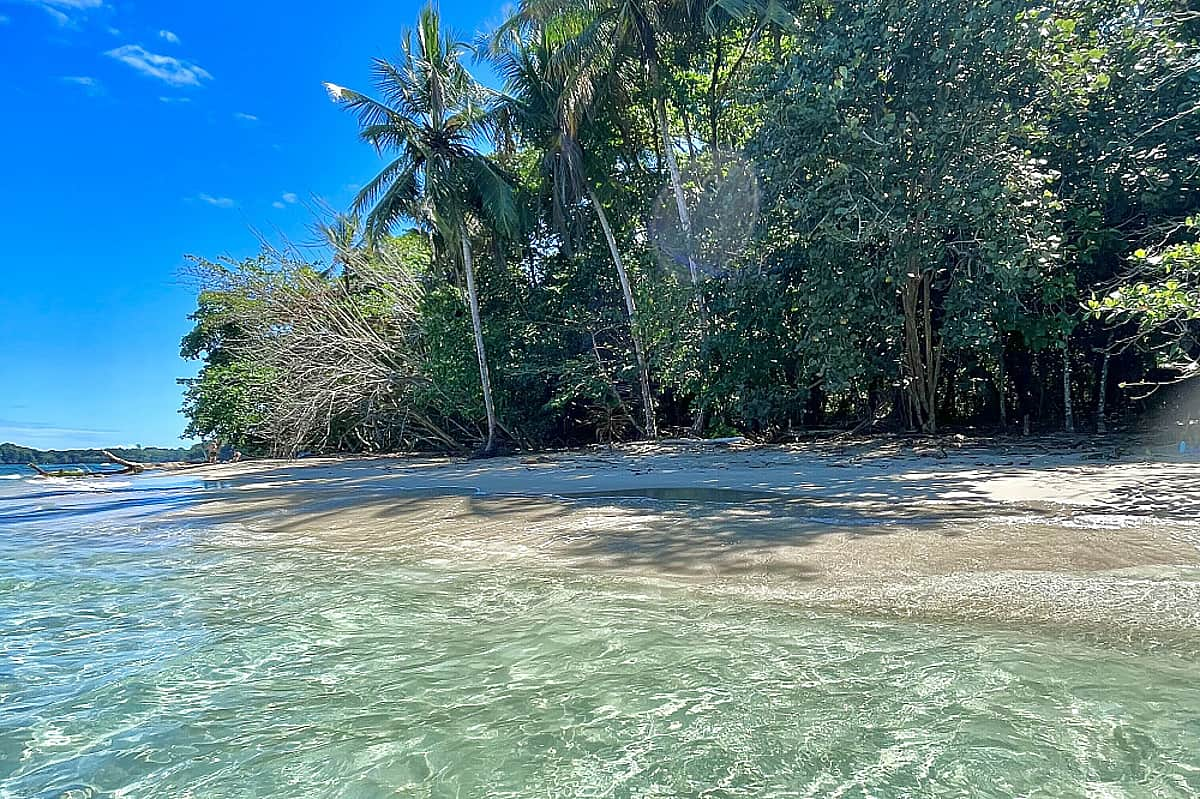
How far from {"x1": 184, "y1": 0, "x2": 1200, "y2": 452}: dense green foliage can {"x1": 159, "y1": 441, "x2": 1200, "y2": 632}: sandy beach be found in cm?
168

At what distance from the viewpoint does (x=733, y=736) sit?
2.17 metres

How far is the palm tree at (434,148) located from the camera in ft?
47.1

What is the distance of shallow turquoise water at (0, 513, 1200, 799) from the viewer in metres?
1.97

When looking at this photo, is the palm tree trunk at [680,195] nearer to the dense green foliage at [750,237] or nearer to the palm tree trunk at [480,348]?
the dense green foliage at [750,237]

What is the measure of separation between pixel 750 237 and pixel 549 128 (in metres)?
5.79

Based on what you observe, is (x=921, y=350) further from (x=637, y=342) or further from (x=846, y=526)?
(x=846, y=526)

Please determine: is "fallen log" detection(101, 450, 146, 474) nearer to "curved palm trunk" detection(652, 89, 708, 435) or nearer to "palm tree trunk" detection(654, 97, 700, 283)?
"curved palm trunk" detection(652, 89, 708, 435)

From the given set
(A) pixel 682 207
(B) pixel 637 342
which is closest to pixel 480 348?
(B) pixel 637 342

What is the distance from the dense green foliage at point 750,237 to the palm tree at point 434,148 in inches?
2.5

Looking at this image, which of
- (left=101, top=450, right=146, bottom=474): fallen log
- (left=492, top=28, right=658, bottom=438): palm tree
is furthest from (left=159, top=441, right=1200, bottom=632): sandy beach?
(left=101, top=450, right=146, bottom=474): fallen log

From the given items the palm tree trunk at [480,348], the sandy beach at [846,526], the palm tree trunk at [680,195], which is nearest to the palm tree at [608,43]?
the palm tree trunk at [680,195]

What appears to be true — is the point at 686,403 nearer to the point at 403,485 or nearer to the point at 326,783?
the point at 403,485

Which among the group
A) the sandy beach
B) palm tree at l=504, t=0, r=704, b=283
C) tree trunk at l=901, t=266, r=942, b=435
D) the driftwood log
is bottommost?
the sandy beach

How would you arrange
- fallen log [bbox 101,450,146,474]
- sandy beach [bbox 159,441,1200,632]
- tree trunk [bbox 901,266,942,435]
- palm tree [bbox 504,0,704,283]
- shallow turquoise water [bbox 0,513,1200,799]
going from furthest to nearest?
fallen log [bbox 101,450,146,474] < palm tree [bbox 504,0,704,283] < tree trunk [bbox 901,266,942,435] < sandy beach [bbox 159,441,1200,632] < shallow turquoise water [bbox 0,513,1200,799]
